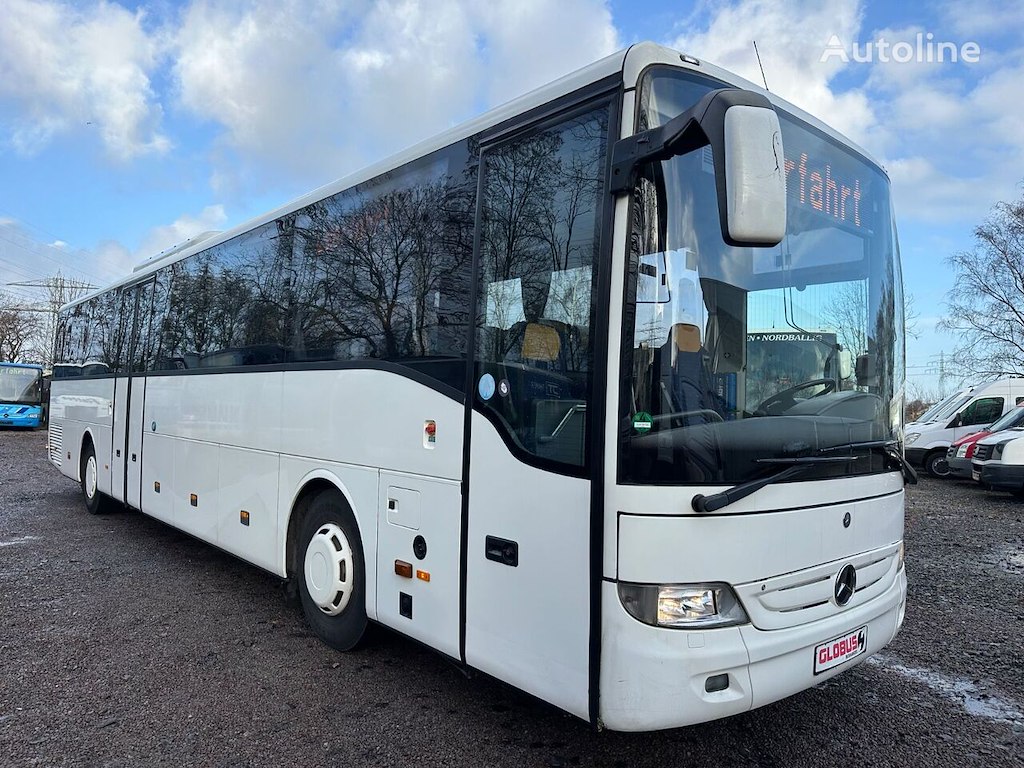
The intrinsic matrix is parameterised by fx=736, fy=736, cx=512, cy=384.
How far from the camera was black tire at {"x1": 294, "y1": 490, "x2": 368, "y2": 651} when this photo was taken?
4.73m

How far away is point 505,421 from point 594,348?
0.65m

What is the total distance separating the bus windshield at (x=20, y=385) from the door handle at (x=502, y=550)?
3137cm

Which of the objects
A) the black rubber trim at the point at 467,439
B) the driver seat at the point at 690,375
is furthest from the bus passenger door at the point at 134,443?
the driver seat at the point at 690,375

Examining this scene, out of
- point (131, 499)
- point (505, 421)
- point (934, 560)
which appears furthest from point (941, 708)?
point (131, 499)

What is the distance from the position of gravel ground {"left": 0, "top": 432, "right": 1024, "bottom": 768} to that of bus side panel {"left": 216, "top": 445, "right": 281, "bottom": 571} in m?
0.50

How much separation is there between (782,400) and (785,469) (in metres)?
0.31

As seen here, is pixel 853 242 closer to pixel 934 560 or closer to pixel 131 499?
pixel 934 560

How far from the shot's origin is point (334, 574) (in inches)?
189

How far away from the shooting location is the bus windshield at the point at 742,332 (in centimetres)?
297

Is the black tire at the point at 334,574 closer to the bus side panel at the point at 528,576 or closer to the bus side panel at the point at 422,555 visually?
the bus side panel at the point at 422,555

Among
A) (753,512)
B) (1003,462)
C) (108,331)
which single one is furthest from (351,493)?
(1003,462)

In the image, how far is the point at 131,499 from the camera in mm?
8711

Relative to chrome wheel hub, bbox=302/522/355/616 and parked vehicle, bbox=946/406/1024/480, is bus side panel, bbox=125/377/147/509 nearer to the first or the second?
chrome wheel hub, bbox=302/522/355/616

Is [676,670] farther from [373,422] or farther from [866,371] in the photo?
[373,422]
